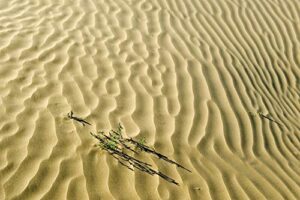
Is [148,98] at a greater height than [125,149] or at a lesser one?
lesser

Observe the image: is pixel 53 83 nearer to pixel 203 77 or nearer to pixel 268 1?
pixel 203 77

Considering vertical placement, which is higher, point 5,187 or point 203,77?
point 5,187

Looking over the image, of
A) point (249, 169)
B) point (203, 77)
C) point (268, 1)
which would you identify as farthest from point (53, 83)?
point (268, 1)

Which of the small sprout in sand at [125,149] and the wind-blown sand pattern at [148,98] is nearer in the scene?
the wind-blown sand pattern at [148,98]

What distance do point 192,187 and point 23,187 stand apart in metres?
1.38

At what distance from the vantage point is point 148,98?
474 cm

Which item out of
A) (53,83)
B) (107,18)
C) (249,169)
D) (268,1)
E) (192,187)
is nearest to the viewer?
(192,187)

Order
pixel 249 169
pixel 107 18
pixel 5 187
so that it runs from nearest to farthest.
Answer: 1. pixel 5 187
2. pixel 249 169
3. pixel 107 18

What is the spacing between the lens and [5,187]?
10.9 feet

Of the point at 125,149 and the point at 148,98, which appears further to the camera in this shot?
the point at 148,98

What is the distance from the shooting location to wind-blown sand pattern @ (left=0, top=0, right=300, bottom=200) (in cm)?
365

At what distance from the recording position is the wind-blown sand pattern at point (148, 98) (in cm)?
365

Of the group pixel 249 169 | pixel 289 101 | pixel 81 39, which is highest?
A: pixel 81 39

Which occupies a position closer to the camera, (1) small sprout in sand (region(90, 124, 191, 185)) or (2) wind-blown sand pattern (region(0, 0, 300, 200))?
(2) wind-blown sand pattern (region(0, 0, 300, 200))
